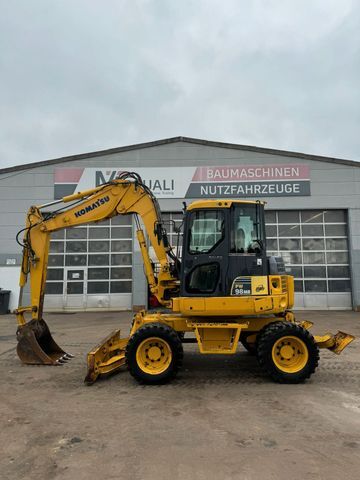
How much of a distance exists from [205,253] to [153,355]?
1947 millimetres

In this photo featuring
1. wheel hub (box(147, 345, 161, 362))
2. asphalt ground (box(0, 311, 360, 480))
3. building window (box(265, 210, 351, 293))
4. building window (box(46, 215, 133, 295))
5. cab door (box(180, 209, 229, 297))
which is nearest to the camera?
asphalt ground (box(0, 311, 360, 480))

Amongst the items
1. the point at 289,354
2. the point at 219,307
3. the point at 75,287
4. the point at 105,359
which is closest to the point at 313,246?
the point at 75,287

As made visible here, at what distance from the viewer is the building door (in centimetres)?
1908

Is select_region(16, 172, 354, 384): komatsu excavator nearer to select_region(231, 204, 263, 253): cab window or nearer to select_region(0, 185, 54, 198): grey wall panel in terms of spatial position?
select_region(231, 204, 263, 253): cab window

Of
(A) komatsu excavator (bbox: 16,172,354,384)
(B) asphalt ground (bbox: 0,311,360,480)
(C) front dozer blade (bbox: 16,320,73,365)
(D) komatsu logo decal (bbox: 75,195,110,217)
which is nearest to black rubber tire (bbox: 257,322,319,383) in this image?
(A) komatsu excavator (bbox: 16,172,354,384)

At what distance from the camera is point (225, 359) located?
8.38m

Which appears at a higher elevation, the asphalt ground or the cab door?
the cab door

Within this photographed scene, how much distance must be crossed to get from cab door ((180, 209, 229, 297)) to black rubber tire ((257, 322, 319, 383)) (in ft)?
3.51

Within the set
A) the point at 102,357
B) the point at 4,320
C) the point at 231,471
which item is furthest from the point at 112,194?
the point at 4,320

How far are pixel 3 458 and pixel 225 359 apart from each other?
5170mm

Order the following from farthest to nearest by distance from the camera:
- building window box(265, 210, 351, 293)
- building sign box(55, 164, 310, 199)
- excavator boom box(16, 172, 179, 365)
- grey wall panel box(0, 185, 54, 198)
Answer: grey wall panel box(0, 185, 54, 198)
building sign box(55, 164, 310, 199)
building window box(265, 210, 351, 293)
excavator boom box(16, 172, 179, 365)

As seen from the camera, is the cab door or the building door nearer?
the cab door

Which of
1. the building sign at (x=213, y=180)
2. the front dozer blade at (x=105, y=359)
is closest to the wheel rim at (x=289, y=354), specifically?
the front dozer blade at (x=105, y=359)

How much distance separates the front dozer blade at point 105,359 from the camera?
6.59 m
